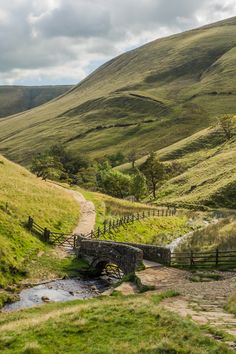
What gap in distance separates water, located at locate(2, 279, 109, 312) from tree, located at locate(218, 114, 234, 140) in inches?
4920

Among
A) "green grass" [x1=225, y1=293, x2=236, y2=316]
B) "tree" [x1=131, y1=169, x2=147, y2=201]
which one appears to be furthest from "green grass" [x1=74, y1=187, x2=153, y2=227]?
"green grass" [x1=225, y1=293, x2=236, y2=316]

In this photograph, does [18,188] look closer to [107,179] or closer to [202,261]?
[202,261]

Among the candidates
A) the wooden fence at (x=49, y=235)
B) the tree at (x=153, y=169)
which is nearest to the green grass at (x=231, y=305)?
the wooden fence at (x=49, y=235)

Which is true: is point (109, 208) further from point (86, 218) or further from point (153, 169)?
point (153, 169)

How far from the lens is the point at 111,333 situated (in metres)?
20.6

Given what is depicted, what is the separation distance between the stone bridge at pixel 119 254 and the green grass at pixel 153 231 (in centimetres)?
762

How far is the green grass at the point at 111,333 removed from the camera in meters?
18.1

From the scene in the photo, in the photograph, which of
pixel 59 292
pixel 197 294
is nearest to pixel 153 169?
pixel 59 292

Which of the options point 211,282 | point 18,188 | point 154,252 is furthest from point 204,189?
point 211,282

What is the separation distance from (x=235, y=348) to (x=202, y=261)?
21.9 metres

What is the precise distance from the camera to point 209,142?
16850 cm

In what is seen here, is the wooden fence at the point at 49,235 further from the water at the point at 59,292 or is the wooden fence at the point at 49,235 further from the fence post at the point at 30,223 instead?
the water at the point at 59,292

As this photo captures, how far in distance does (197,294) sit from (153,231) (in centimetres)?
3923

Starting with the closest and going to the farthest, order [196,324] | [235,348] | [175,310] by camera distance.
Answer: [235,348] < [196,324] < [175,310]
